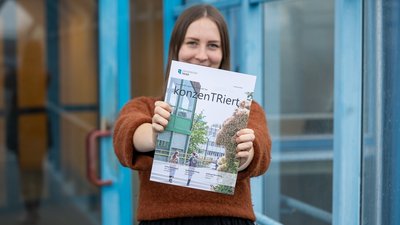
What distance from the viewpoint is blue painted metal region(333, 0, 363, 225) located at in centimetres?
152

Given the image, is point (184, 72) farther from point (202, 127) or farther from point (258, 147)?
point (258, 147)

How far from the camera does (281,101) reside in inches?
93.7

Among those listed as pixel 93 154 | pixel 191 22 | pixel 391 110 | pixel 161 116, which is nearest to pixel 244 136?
pixel 161 116

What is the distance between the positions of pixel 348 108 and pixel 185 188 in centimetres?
51

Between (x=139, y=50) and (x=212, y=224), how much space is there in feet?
6.16

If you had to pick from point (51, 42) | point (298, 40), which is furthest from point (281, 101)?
point (51, 42)

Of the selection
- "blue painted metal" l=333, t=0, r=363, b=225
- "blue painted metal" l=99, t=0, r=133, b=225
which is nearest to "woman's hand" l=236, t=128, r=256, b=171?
"blue painted metal" l=333, t=0, r=363, b=225

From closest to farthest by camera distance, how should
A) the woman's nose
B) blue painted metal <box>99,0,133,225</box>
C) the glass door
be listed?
the woman's nose
blue painted metal <box>99,0,133,225</box>
the glass door

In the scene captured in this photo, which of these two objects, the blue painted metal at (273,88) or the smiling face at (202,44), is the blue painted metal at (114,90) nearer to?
the blue painted metal at (273,88)

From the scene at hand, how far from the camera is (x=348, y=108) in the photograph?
1527 millimetres

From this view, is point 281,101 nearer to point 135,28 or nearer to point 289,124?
point 289,124

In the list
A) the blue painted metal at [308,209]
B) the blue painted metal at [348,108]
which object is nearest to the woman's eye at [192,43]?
the blue painted metal at [348,108]

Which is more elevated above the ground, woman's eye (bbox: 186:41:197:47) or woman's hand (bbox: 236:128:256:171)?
woman's eye (bbox: 186:41:197:47)

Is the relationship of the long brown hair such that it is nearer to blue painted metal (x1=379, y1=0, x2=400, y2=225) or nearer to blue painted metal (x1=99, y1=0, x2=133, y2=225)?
blue painted metal (x1=379, y1=0, x2=400, y2=225)
